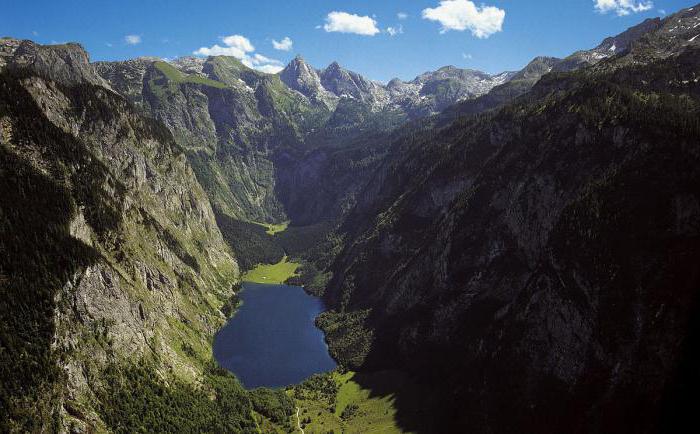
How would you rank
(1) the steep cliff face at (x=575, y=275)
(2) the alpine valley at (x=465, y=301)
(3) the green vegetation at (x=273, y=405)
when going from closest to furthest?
(1) the steep cliff face at (x=575, y=275)
(2) the alpine valley at (x=465, y=301)
(3) the green vegetation at (x=273, y=405)

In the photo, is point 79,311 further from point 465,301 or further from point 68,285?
point 465,301

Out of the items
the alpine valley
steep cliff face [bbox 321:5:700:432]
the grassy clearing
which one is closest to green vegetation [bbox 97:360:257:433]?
the alpine valley

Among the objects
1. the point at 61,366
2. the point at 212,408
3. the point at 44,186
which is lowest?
the point at 212,408

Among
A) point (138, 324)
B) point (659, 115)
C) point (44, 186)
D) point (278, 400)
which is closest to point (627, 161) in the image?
point (659, 115)

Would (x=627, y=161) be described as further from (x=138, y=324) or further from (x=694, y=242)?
(x=138, y=324)

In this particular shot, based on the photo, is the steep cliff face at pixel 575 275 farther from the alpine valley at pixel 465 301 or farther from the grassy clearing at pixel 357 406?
the grassy clearing at pixel 357 406

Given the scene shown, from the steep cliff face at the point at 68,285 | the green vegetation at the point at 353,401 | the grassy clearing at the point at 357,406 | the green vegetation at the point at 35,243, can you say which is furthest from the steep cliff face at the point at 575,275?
the green vegetation at the point at 35,243
